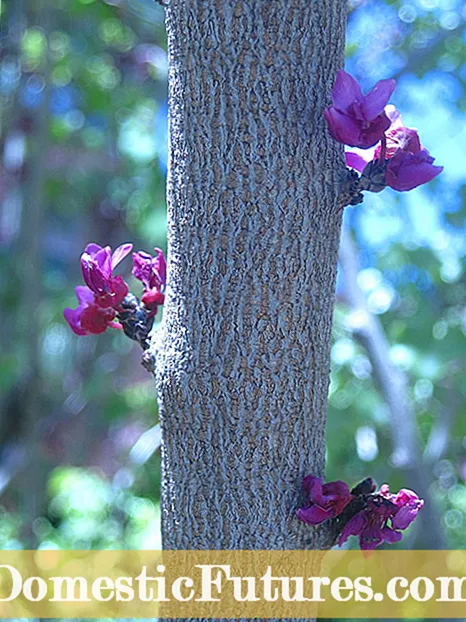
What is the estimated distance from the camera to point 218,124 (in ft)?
1.76

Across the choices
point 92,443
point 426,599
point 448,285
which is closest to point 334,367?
point 448,285

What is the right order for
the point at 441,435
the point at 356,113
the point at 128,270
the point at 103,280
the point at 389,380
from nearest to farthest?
the point at 356,113, the point at 103,280, the point at 389,380, the point at 441,435, the point at 128,270

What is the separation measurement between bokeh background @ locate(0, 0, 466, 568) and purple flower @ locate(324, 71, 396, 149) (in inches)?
38.0

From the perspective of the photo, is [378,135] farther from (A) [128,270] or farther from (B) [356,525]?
(A) [128,270]

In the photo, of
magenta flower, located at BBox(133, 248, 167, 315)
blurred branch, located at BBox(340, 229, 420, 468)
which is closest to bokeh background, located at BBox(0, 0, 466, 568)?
blurred branch, located at BBox(340, 229, 420, 468)

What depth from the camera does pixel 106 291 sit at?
2.17 feet

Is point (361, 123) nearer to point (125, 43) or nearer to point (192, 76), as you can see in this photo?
point (192, 76)

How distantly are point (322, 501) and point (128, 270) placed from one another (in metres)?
2.36

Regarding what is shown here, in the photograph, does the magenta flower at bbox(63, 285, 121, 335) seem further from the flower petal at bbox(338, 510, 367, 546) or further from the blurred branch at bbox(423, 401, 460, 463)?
the blurred branch at bbox(423, 401, 460, 463)

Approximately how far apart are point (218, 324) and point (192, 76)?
0.17m

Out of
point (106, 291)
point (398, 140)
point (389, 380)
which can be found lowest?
point (389, 380)

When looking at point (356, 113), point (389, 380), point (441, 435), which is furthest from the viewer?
point (441, 435)

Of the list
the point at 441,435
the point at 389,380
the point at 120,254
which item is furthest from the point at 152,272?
the point at 441,435

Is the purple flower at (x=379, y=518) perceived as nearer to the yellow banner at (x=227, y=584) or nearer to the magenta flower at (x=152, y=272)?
the yellow banner at (x=227, y=584)
